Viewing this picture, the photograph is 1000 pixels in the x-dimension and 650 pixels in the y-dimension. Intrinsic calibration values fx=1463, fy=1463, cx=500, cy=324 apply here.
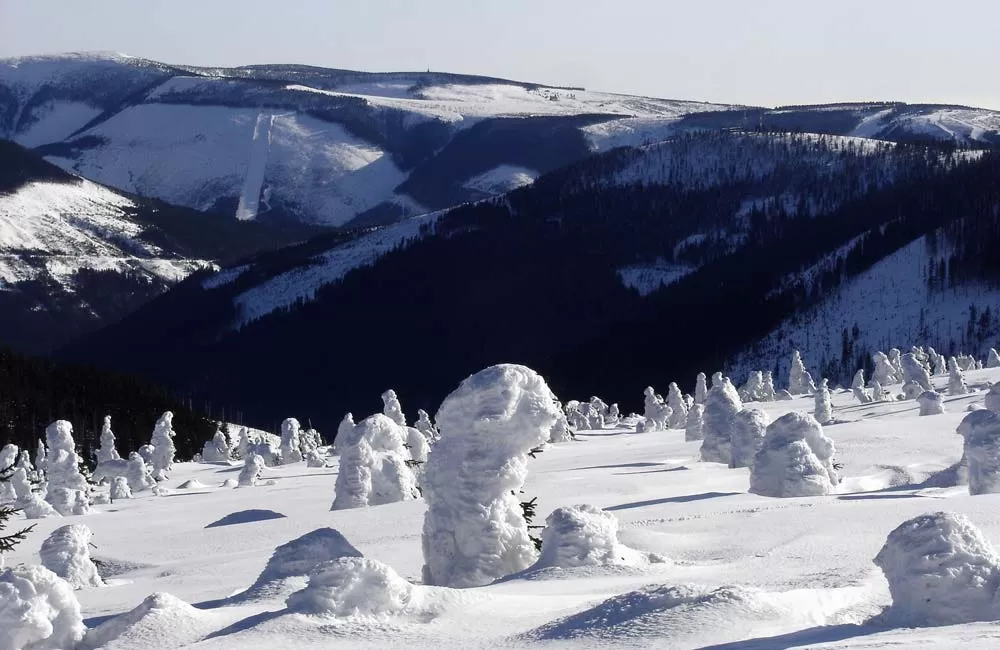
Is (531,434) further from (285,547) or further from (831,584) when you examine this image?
(831,584)

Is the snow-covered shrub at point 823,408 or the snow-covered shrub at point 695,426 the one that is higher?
the snow-covered shrub at point 823,408

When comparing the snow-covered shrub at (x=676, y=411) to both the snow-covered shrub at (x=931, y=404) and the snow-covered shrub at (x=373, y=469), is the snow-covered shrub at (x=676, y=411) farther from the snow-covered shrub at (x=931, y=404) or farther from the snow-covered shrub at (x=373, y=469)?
the snow-covered shrub at (x=373, y=469)

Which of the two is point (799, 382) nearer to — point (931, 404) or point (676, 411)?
point (676, 411)

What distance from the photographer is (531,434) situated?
68.5ft

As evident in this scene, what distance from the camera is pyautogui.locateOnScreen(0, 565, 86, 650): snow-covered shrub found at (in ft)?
52.8

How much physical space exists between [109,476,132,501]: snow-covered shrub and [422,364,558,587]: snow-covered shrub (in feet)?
139

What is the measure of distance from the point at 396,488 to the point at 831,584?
2517cm

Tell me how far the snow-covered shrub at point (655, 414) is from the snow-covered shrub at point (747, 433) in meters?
41.3

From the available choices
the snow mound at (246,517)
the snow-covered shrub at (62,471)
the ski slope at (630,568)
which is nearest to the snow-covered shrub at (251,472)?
the snow-covered shrub at (62,471)

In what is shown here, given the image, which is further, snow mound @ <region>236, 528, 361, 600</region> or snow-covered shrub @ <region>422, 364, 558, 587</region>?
snow-covered shrub @ <region>422, 364, 558, 587</region>

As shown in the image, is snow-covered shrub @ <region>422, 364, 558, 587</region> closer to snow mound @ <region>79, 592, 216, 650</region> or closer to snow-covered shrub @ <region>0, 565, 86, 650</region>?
snow mound @ <region>79, 592, 216, 650</region>

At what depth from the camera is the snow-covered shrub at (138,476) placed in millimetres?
64875

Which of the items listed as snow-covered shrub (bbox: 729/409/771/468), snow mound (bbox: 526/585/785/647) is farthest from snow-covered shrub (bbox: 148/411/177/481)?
snow mound (bbox: 526/585/785/647)

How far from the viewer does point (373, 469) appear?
40.8m
